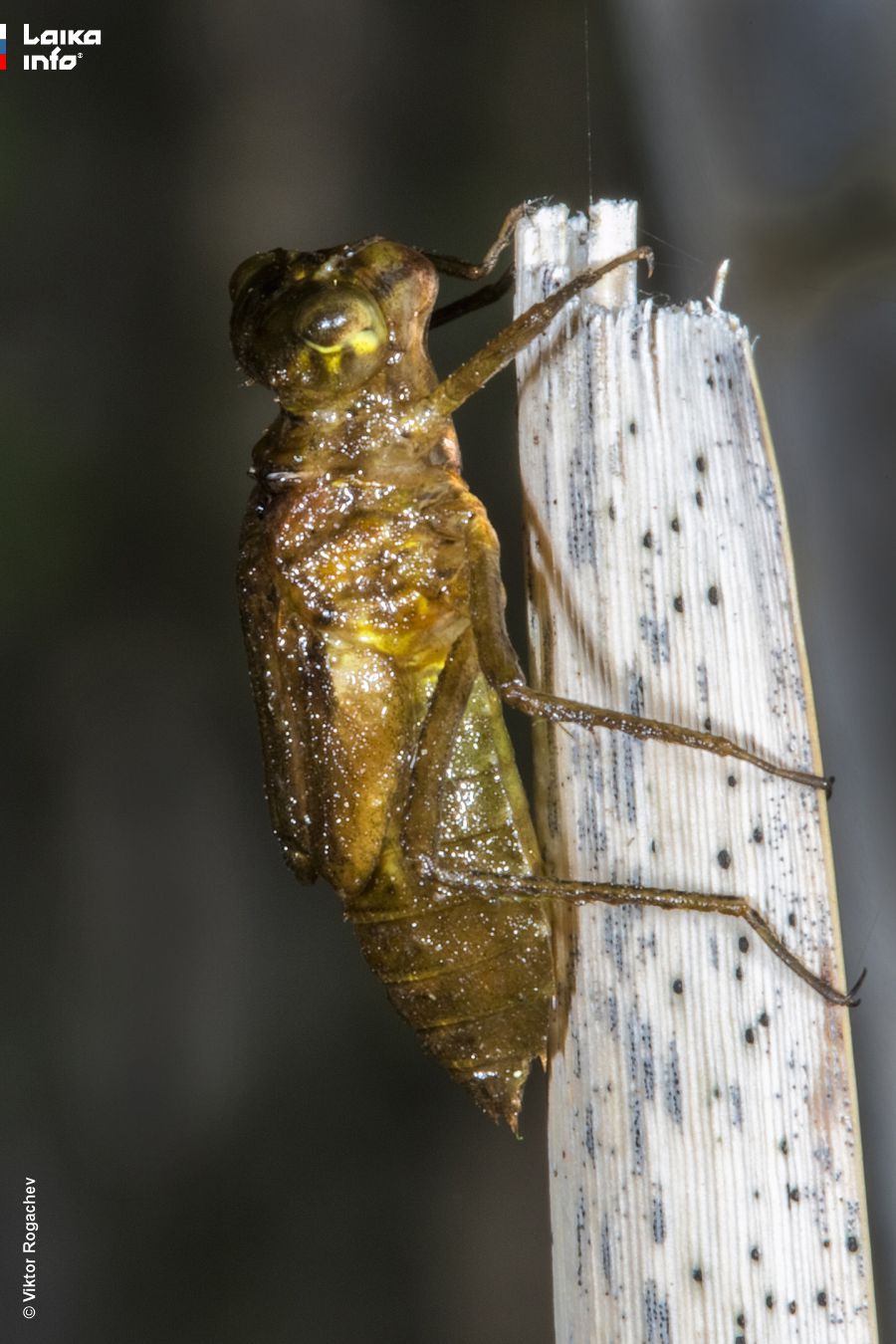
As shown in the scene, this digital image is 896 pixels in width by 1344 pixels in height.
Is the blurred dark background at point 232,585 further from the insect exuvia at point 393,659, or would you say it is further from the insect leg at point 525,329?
the insect exuvia at point 393,659

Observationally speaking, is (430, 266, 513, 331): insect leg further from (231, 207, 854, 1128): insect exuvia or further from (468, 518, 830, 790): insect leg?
(468, 518, 830, 790): insect leg

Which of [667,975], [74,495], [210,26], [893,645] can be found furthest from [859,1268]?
[210,26]

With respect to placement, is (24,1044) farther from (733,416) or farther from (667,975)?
(733,416)
